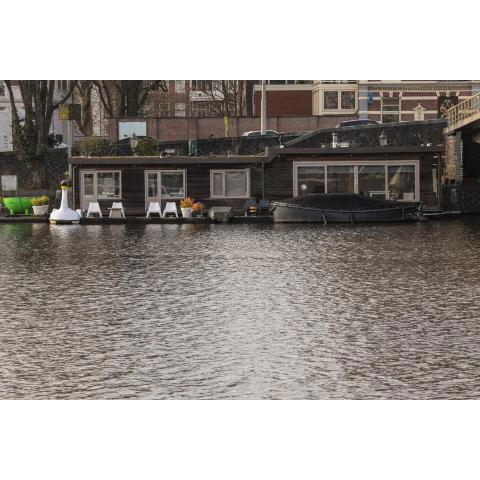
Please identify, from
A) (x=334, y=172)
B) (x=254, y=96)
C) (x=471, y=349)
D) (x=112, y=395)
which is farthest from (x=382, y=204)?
(x=254, y=96)

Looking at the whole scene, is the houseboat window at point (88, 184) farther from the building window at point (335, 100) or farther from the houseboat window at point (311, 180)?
the building window at point (335, 100)

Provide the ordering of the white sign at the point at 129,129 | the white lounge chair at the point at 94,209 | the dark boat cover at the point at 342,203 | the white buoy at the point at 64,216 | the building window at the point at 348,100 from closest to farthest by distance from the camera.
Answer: the dark boat cover at the point at 342,203 → the white buoy at the point at 64,216 → the white lounge chair at the point at 94,209 → the white sign at the point at 129,129 → the building window at the point at 348,100

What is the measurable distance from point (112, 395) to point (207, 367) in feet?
4.75

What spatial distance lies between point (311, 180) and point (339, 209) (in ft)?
19.1

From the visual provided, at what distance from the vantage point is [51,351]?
10.4 meters

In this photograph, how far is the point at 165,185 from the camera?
46.9 metres

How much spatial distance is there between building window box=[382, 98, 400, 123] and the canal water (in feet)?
186

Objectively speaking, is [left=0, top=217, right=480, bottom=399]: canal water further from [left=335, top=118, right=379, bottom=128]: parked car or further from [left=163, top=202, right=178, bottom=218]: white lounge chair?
[left=335, top=118, right=379, bottom=128]: parked car

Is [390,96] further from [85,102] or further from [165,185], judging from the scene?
[165,185]

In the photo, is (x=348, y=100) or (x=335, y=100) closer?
(x=335, y=100)

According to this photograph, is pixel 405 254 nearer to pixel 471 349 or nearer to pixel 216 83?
pixel 471 349

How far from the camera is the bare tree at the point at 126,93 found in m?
64.1

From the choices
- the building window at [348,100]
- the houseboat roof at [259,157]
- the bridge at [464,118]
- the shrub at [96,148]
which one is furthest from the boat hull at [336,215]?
the building window at [348,100]

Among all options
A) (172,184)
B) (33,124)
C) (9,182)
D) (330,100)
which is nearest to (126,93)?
(9,182)
